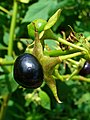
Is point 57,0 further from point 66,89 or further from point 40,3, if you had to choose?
point 66,89

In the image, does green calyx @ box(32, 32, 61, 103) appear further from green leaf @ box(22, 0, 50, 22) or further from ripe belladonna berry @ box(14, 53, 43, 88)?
green leaf @ box(22, 0, 50, 22)

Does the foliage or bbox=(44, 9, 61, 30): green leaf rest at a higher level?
bbox=(44, 9, 61, 30): green leaf

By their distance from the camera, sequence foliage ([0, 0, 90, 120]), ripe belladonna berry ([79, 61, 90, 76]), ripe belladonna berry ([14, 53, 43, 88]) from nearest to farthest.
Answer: ripe belladonna berry ([14, 53, 43, 88]) → ripe belladonna berry ([79, 61, 90, 76]) → foliage ([0, 0, 90, 120])

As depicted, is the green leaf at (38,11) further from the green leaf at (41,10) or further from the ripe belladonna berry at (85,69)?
the ripe belladonna berry at (85,69)

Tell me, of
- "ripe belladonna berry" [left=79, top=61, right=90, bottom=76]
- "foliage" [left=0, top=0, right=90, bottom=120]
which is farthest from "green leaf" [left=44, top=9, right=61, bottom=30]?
"foliage" [left=0, top=0, right=90, bottom=120]

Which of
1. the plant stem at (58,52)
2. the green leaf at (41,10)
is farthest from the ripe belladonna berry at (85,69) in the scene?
the green leaf at (41,10)

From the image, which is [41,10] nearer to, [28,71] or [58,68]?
[58,68]

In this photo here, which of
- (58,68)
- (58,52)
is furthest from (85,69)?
(58,68)
